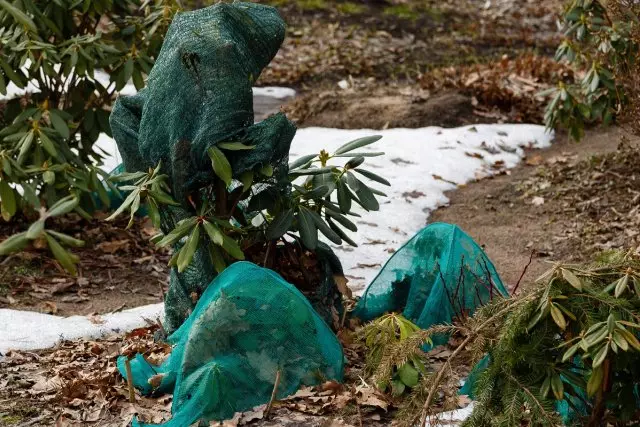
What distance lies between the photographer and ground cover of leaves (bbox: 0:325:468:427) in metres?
3.88

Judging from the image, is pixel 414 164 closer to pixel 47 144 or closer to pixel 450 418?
pixel 47 144

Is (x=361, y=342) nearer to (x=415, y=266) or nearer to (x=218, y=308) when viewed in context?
(x=415, y=266)

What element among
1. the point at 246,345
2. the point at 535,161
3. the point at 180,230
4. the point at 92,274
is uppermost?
the point at 180,230

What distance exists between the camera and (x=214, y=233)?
3.97 m

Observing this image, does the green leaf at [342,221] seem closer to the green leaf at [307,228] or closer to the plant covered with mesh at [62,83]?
the green leaf at [307,228]

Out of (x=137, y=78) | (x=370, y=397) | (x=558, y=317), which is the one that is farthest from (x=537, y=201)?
(x=558, y=317)

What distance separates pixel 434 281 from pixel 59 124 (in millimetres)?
2528

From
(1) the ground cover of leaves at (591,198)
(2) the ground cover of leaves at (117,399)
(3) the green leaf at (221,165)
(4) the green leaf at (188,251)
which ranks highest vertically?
(3) the green leaf at (221,165)

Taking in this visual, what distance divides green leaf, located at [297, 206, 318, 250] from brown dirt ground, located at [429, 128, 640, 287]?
1851 millimetres

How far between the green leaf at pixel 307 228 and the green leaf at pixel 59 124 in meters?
1.94

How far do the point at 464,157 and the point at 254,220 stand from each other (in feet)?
13.7

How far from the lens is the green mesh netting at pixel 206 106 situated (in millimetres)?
4207

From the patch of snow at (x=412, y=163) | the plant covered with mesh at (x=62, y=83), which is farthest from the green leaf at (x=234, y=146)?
the patch of snow at (x=412, y=163)

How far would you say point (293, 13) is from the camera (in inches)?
553
